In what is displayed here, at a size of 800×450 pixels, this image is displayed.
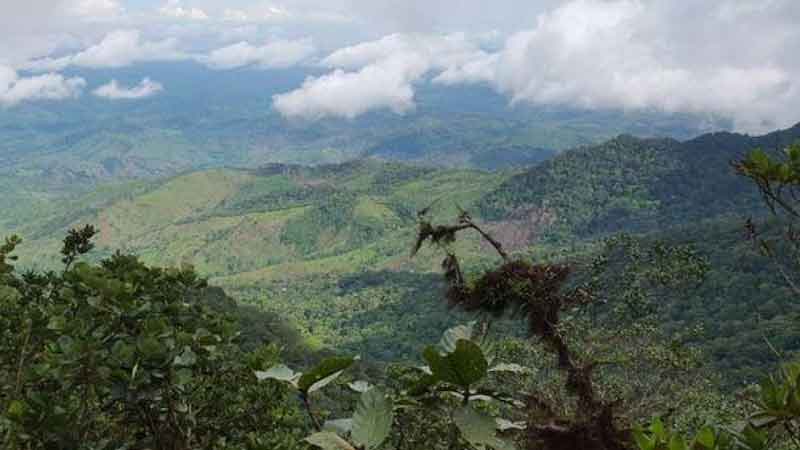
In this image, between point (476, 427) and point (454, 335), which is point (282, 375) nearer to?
point (454, 335)

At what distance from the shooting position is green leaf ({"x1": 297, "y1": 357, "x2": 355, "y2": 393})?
3.48m

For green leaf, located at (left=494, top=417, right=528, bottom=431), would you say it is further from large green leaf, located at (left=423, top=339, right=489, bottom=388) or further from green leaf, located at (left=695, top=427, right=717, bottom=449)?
green leaf, located at (left=695, top=427, right=717, bottom=449)

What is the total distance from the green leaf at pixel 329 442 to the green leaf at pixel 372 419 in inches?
2.2

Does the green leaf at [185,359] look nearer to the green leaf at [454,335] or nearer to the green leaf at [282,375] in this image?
the green leaf at [282,375]

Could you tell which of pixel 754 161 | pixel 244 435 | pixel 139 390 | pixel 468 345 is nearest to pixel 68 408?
pixel 139 390

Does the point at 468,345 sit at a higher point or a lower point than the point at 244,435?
higher

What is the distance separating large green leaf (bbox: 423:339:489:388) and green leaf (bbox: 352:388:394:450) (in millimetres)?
281

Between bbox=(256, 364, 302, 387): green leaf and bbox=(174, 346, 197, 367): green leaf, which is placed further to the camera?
bbox=(174, 346, 197, 367): green leaf

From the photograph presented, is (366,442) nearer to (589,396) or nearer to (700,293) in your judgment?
(589,396)

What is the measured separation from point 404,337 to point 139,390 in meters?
171

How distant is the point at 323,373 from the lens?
11.6ft

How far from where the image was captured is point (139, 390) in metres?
4.30

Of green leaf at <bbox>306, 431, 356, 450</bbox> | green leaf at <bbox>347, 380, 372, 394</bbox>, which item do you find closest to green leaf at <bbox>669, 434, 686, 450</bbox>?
green leaf at <bbox>306, 431, 356, 450</bbox>

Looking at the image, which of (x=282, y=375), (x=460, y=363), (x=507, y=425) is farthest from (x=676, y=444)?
(x=282, y=375)
